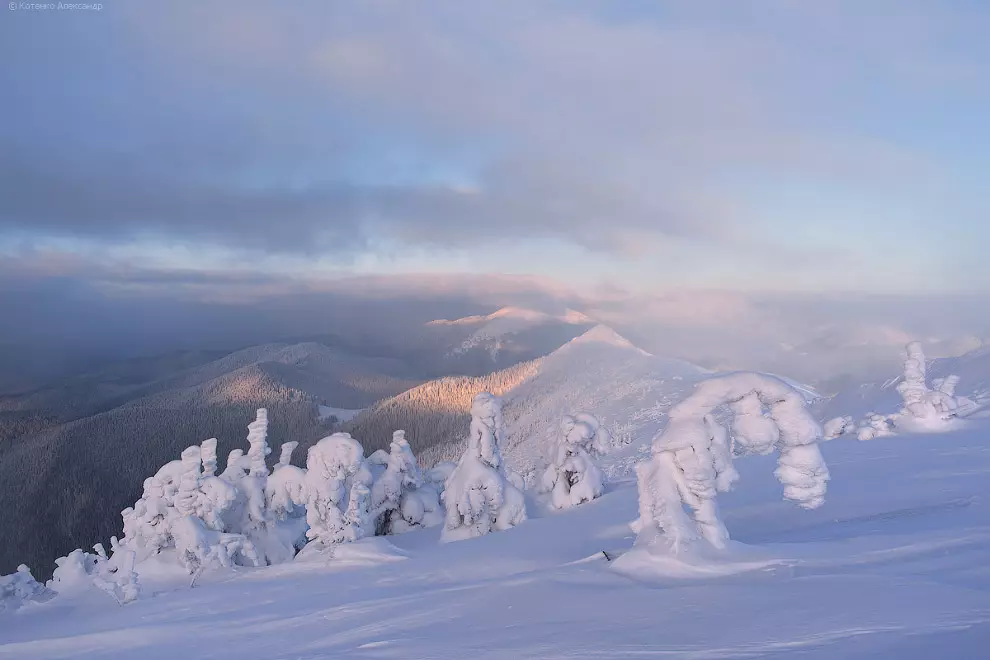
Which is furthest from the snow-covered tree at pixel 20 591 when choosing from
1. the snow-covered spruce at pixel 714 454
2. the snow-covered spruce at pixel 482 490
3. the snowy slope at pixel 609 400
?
the snowy slope at pixel 609 400

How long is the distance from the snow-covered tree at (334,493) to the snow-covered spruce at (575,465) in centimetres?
882

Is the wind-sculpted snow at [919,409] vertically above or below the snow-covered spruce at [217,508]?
above

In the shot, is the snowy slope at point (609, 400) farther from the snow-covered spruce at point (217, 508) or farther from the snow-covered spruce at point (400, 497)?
the snow-covered spruce at point (217, 508)

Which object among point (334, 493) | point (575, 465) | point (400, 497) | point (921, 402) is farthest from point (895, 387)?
point (334, 493)

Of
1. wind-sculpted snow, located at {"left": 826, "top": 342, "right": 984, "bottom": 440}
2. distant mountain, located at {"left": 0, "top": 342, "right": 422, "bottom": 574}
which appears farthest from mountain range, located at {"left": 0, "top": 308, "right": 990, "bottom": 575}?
wind-sculpted snow, located at {"left": 826, "top": 342, "right": 984, "bottom": 440}

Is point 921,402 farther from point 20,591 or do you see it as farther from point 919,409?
point 20,591

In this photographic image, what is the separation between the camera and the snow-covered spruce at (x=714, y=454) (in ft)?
30.7

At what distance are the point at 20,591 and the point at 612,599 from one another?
26.3 meters

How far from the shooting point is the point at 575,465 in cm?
2625

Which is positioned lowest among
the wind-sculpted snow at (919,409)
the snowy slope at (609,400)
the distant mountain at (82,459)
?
the distant mountain at (82,459)

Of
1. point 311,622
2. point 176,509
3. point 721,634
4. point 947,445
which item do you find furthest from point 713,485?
point 176,509

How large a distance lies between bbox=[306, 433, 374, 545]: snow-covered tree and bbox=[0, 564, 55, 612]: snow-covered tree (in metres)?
12.3

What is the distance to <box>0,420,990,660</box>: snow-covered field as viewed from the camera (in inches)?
286

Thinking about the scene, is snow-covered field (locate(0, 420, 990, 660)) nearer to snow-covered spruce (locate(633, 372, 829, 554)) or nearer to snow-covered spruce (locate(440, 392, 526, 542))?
snow-covered spruce (locate(633, 372, 829, 554))
